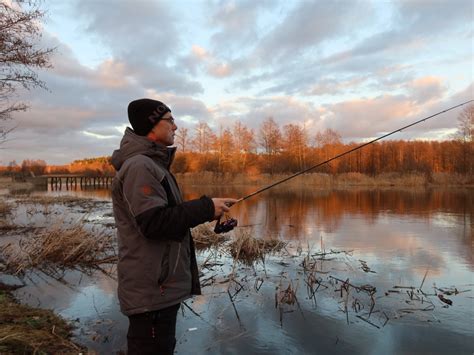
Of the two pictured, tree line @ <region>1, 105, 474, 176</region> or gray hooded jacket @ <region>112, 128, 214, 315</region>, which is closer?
gray hooded jacket @ <region>112, 128, 214, 315</region>

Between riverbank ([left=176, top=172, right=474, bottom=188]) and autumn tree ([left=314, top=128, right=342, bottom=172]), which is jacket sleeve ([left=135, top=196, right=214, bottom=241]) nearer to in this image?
riverbank ([left=176, top=172, right=474, bottom=188])

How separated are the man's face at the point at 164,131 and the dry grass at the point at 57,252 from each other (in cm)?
688

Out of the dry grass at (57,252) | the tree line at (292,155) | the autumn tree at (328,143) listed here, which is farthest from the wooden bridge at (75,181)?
the dry grass at (57,252)

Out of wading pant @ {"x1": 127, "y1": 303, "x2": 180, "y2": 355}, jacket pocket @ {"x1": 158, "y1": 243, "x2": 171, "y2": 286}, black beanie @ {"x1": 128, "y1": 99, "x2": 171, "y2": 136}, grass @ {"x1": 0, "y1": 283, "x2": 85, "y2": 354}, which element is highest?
black beanie @ {"x1": 128, "y1": 99, "x2": 171, "y2": 136}

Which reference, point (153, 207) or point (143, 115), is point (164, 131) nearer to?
point (143, 115)

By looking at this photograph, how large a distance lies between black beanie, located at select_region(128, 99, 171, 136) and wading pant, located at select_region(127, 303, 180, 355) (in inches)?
40.3

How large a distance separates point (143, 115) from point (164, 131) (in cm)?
15

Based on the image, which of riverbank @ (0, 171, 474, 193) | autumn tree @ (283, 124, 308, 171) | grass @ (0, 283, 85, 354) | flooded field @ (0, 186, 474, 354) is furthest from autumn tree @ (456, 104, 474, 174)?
grass @ (0, 283, 85, 354)

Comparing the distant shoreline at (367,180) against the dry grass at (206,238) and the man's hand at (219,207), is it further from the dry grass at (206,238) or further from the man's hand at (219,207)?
the man's hand at (219,207)

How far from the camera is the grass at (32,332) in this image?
12.1 feet

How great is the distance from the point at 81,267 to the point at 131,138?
6.93 metres

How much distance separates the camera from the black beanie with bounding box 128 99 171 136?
2.32 meters

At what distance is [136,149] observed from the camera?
222 cm

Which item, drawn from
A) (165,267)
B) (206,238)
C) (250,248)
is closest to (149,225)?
(165,267)
